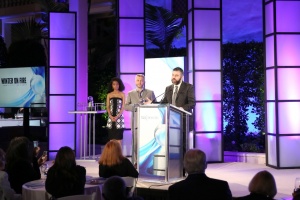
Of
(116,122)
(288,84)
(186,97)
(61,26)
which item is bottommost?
(116,122)

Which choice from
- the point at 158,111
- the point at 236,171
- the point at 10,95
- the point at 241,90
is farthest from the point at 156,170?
the point at 10,95

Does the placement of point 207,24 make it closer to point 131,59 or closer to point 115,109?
point 131,59

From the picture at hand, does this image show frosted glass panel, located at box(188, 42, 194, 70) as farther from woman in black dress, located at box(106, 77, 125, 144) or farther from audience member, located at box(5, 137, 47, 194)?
audience member, located at box(5, 137, 47, 194)

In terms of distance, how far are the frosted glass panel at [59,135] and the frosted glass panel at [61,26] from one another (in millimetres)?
1738

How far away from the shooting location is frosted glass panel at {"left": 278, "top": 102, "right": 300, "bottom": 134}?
739cm

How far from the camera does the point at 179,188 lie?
10.0ft

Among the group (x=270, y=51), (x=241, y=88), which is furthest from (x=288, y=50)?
(x=241, y=88)

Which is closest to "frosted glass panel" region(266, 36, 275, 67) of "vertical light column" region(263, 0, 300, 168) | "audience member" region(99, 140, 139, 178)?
"vertical light column" region(263, 0, 300, 168)

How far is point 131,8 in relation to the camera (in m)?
8.59

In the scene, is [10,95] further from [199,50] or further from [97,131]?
[199,50]

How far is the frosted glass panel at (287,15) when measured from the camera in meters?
7.42

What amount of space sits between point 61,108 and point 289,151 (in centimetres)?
422

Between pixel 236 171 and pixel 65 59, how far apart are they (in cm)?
395

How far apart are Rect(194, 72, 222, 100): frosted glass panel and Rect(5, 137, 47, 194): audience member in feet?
14.2
